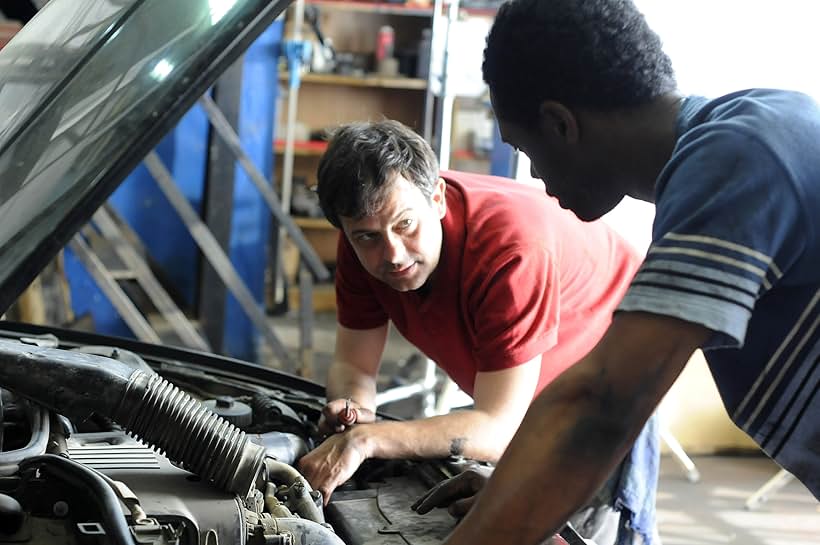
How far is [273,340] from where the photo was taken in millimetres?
4867

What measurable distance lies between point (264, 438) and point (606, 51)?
97 centimetres

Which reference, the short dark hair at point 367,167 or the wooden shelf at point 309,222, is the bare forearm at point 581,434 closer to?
the short dark hair at point 367,167

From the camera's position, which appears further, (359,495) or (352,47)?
(352,47)

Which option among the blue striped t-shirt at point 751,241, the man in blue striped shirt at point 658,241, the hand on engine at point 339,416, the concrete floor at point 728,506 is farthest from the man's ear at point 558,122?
the concrete floor at point 728,506

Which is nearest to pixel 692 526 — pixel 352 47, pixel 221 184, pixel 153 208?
pixel 221 184

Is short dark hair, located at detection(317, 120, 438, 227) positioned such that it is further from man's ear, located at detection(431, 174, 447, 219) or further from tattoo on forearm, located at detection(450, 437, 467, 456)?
tattoo on forearm, located at detection(450, 437, 467, 456)

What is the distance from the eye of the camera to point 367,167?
1965mm

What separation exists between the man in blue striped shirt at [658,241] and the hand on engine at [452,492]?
54 centimetres

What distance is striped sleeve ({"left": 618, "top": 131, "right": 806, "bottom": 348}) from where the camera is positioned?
3.37 ft

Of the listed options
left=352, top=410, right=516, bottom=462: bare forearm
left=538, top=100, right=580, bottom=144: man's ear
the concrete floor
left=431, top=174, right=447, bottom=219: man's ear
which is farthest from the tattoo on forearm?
the concrete floor

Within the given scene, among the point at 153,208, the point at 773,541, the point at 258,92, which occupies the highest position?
the point at 258,92

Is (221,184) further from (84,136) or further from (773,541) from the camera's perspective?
(84,136)

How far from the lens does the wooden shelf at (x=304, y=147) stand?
22.7 ft

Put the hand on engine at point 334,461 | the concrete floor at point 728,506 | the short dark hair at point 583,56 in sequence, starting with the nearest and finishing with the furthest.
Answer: the short dark hair at point 583,56
the hand on engine at point 334,461
the concrete floor at point 728,506
